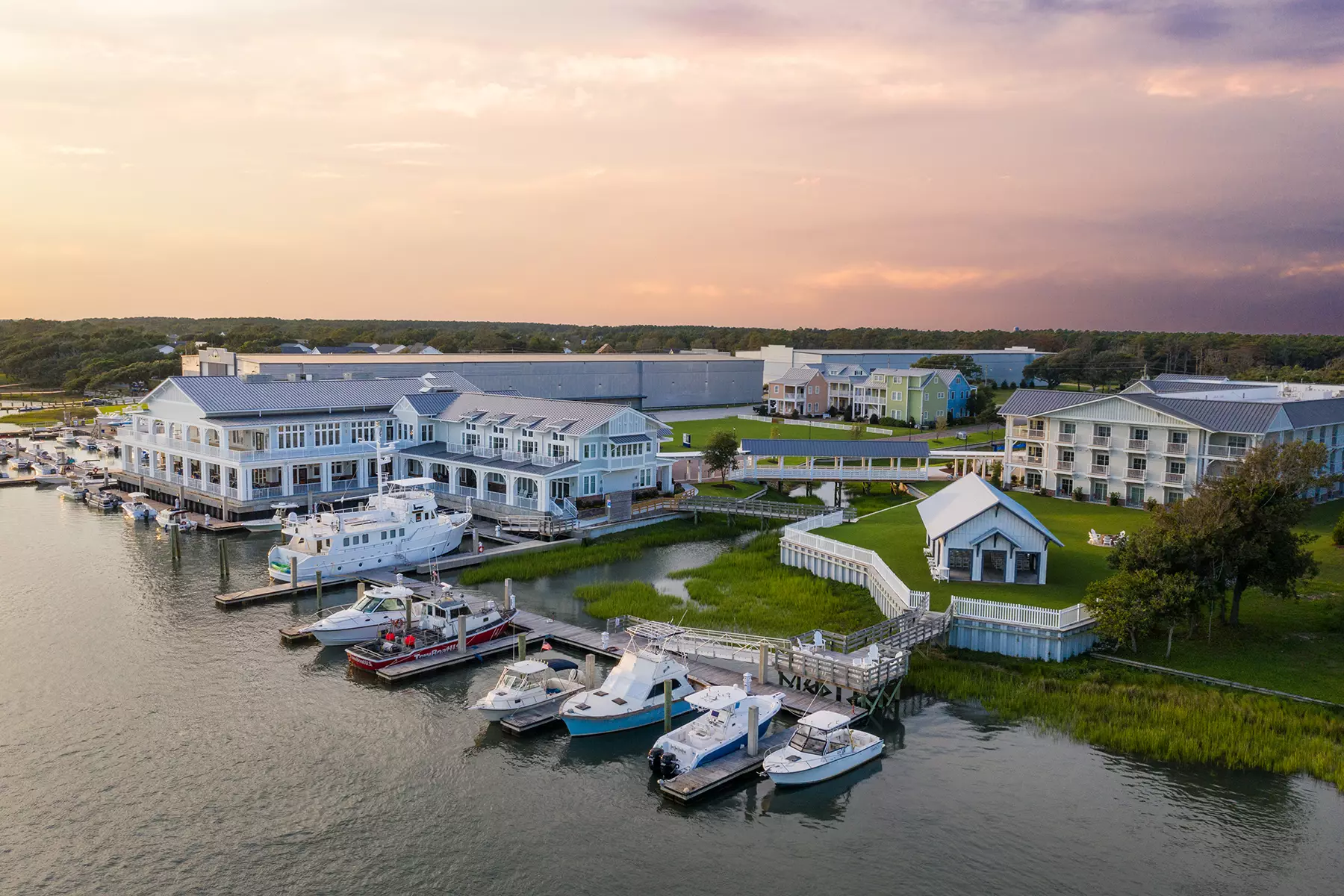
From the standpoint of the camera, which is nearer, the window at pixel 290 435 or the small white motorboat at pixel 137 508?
the window at pixel 290 435

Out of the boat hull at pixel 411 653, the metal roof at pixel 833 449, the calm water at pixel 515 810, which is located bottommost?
the calm water at pixel 515 810

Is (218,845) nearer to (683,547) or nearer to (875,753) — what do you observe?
(875,753)

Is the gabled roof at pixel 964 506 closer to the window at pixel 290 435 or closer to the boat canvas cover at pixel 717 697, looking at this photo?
the boat canvas cover at pixel 717 697

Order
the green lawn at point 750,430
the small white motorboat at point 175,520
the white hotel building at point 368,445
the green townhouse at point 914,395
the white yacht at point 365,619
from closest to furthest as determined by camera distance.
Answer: the white yacht at point 365,619
the small white motorboat at point 175,520
the white hotel building at point 368,445
the green lawn at point 750,430
the green townhouse at point 914,395

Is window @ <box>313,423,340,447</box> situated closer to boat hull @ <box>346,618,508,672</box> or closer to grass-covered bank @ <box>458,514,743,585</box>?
grass-covered bank @ <box>458,514,743,585</box>

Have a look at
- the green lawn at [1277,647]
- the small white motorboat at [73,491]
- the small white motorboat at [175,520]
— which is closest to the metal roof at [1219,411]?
the green lawn at [1277,647]

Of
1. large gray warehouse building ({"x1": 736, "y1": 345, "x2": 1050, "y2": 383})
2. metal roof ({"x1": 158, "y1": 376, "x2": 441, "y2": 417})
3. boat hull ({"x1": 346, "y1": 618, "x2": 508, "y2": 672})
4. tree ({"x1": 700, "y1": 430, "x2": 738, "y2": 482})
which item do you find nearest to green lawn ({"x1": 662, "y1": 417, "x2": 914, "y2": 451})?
tree ({"x1": 700, "y1": 430, "x2": 738, "y2": 482})
